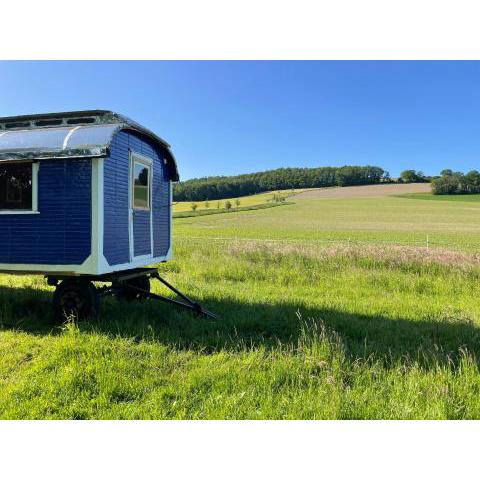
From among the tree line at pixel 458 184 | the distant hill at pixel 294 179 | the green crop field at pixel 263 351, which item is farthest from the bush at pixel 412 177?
the green crop field at pixel 263 351

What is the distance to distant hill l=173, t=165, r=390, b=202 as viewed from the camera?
99.8 m

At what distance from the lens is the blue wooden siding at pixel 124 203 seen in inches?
267

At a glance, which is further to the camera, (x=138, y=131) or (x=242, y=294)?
(x=242, y=294)

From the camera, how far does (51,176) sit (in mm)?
6594

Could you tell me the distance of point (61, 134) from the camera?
22.1ft

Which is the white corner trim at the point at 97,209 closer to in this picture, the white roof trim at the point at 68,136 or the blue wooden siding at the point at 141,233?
the white roof trim at the point at 68,136

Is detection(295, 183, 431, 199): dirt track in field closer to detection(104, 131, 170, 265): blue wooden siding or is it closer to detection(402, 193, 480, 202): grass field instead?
detection(402, 193, 480, 202): grass field

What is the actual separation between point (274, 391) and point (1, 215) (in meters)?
5.94

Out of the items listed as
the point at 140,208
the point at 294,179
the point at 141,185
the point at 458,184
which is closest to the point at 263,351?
the point at 140,208

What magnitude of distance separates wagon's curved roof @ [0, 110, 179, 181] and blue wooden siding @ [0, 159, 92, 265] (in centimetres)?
22

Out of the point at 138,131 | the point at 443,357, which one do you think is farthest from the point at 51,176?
the point at 443,357

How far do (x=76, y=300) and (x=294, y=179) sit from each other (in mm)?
103567
